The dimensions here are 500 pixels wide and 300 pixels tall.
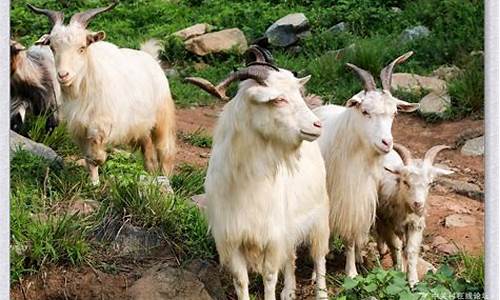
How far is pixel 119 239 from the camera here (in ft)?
13.3

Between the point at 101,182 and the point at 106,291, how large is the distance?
20.8 inches

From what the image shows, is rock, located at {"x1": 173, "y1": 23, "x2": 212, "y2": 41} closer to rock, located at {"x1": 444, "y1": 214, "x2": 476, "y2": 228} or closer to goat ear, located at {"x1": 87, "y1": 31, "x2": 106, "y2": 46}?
goat ear, located at {"x1": 87, "y1": 31, "x2": 106, "y2": 46}

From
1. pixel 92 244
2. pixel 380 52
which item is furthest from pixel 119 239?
pixel 380 52

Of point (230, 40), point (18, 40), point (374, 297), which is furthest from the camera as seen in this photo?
point (230, 40)

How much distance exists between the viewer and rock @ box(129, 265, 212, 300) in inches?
151

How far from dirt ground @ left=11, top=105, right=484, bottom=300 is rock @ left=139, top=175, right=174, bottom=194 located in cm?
28

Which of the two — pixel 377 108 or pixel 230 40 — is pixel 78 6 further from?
pixel 377 108

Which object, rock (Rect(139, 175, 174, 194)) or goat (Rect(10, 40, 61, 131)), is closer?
rock (Rect(139, 175, 174, 194))

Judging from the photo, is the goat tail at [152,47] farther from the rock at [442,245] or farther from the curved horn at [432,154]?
the rock at [442,245]

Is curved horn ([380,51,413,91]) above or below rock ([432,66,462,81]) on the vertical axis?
above

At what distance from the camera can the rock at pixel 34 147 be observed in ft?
14.4

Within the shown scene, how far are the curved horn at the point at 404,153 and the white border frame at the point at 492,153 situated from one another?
668 mm

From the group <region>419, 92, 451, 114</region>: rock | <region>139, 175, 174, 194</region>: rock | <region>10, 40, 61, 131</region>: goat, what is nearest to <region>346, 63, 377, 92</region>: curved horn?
<region>419, 92, 451, 114</region>: rock

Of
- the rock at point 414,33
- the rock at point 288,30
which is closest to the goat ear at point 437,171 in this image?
the rock at point 414,33
